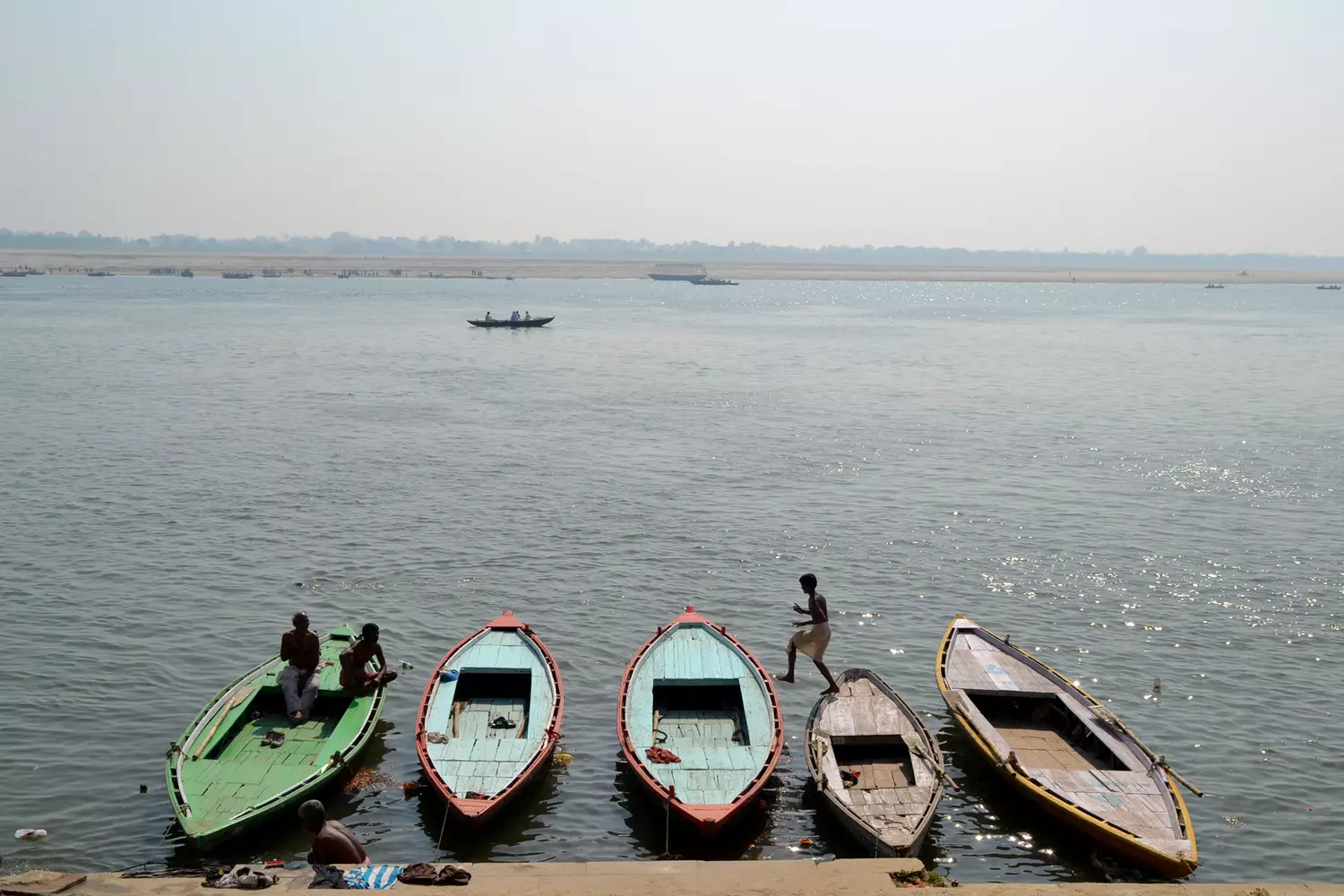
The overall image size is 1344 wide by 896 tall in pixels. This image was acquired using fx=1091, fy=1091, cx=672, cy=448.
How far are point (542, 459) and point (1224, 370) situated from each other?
53734 mm

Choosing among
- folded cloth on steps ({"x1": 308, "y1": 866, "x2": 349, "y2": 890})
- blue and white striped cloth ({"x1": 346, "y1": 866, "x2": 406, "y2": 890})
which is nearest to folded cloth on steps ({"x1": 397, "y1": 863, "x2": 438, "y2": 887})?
blue and white striped cloth ({"x1": 346, "y1": 866, "x2": 406, "y2": 890})

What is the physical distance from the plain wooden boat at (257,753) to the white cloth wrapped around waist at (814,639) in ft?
22.4

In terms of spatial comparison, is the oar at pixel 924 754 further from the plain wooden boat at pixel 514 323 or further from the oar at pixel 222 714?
the plain wooden boat at pixel 514 323

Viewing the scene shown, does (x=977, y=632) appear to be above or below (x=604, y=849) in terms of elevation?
above

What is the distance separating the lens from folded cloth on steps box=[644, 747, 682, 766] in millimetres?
15281

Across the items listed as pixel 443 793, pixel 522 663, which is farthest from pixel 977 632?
pixel 443 793

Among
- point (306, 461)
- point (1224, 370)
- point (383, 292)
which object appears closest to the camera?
point (306, 461)

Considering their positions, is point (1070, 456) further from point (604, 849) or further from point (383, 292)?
point (383, 292)

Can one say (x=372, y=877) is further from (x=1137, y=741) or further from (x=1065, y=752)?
(x=1137, y=741)

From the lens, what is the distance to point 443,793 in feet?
47.7

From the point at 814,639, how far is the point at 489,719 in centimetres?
539

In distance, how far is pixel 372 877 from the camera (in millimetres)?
11852

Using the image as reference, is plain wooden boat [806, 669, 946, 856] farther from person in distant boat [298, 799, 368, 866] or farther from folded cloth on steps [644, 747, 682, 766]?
person in distant boat [298, 799, 368, 866]

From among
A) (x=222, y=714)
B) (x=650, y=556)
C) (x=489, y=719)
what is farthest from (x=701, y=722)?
(x=650, y=556)
